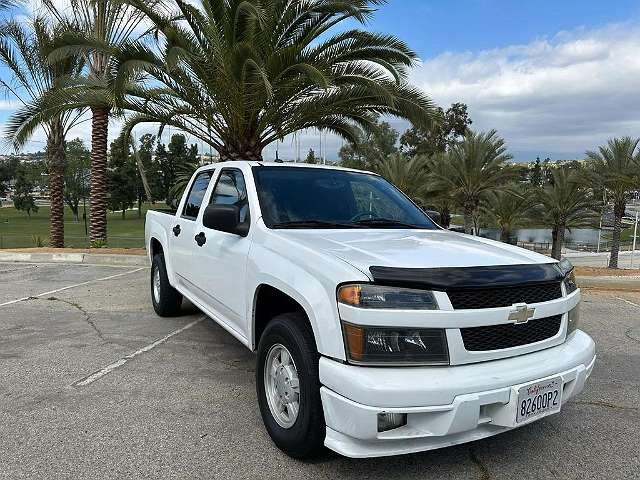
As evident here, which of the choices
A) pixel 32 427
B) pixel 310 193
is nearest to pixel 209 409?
pixel 32 427

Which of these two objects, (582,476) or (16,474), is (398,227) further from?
(16,474)

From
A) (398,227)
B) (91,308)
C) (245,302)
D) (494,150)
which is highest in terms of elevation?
(494,150)

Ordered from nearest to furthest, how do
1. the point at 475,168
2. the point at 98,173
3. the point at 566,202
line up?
1. the point at 98,173
2. the point at 475,168
3. the point at 566,202

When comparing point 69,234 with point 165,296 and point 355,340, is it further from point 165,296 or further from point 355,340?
point 355,340

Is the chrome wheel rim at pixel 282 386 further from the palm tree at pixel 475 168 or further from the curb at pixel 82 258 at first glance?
the palm tree at pixel 475 168

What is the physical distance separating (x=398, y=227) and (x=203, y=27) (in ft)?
26.8

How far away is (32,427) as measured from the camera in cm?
342

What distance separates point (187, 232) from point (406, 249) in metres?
2.76

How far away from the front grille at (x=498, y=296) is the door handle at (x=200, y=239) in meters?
2.54

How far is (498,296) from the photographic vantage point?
2756 millimetres

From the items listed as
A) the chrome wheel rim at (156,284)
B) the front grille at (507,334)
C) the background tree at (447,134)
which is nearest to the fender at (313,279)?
the front grille at (507,334)

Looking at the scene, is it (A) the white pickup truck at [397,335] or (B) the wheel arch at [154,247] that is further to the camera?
(B) the wheel arch at [154,247]

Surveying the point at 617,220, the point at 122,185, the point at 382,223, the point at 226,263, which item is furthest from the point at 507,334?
the point at 122,185

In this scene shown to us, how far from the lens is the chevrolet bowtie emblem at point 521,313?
9.12 feet
